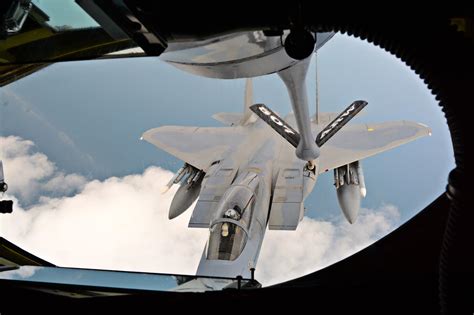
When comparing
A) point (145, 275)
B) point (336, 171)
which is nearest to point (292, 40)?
point (145, 275)

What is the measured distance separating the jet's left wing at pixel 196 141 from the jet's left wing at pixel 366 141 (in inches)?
49.3

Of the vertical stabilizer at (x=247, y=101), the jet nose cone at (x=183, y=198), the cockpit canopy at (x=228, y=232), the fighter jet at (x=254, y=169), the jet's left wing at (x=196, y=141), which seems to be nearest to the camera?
the cockpit canopy at (x=228, y=232)

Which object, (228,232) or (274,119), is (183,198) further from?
(228,232)

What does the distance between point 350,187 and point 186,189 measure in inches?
82.7

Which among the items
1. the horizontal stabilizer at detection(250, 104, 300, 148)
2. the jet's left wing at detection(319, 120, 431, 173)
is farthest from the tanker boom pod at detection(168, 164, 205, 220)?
the jet's left wing at detection(319, 120, 431, 173)

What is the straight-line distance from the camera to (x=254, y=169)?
6.89 meters

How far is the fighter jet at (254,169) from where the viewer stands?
5543 millimetres

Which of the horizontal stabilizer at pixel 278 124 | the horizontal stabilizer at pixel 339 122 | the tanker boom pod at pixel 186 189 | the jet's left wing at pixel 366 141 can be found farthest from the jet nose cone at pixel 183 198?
the horizontal stabilizer at pixel 339 122

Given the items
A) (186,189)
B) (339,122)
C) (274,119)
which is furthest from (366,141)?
(186,189)

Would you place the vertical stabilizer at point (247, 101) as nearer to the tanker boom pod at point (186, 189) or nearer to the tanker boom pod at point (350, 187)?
the tanker boom pod at point (186, 189)

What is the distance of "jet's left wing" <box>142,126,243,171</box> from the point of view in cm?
799

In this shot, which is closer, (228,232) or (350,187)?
(228,232)

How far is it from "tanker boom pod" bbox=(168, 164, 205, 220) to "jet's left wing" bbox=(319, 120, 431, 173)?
163cm

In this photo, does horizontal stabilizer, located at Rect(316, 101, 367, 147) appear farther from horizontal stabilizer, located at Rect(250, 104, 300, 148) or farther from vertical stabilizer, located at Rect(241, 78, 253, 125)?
vertical stabilizer, located at Rect(241, 78, 253, 125)
